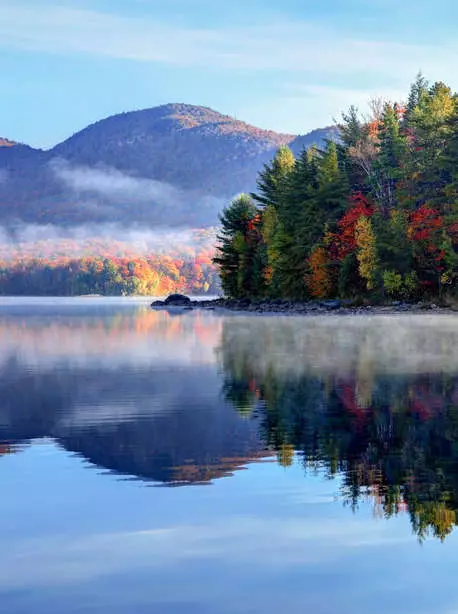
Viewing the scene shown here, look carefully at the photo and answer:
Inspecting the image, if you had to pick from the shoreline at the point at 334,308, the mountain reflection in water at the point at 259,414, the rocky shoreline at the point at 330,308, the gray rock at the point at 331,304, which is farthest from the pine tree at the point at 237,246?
the mountain reflection in water at the point at 259,414

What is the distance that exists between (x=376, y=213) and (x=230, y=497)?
274ft

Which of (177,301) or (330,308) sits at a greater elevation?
(177,301)

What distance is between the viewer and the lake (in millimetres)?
8062

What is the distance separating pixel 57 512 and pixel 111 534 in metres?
1.21

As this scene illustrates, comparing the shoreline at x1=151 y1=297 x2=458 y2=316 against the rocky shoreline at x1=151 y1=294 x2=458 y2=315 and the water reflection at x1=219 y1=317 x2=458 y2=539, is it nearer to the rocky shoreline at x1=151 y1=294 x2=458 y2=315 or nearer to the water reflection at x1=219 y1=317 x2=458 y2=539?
the rocky shoreline at x1=151 y1=294 x2=458 y2=315

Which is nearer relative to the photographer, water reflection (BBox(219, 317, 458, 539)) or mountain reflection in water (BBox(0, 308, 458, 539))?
water reflection (BBox(219, 317, 458, 539))

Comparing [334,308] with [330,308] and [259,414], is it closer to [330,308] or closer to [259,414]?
[330,308]

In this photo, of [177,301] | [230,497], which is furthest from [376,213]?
[230,497]

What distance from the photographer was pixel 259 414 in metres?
19.3

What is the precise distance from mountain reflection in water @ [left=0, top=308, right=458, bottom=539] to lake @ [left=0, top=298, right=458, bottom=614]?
0.06 m

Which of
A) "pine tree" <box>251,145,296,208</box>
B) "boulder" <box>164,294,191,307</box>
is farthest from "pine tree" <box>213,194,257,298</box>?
"boulder" <box>164,294,191,307</box>

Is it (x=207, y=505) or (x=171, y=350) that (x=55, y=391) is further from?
(x=171, y=350)

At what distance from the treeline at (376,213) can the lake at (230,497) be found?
207 feet

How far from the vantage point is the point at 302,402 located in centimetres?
2128
